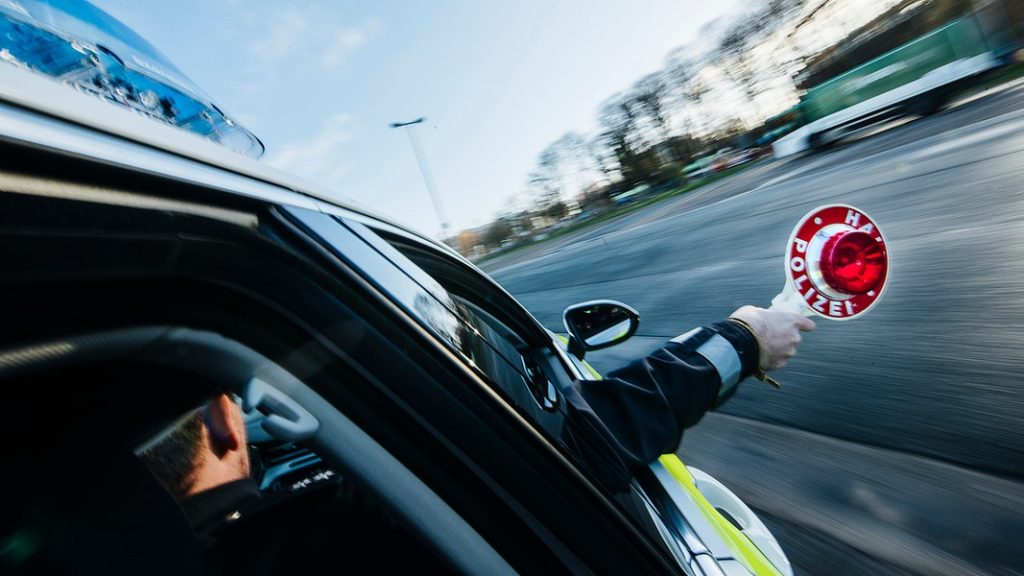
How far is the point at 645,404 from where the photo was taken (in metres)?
1.23

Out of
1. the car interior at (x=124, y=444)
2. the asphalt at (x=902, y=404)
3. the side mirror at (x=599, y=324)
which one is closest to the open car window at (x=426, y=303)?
the car interior at (x=124, y=444)

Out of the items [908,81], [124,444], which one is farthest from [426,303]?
[908,81]

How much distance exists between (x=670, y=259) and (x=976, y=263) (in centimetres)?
467

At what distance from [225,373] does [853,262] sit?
4.35 feet

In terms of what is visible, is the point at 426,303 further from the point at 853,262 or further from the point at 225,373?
the point at 853,262

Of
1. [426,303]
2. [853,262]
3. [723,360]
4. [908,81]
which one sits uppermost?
[908,81]

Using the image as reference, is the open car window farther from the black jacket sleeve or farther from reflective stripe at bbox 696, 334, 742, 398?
reflective stripe at bbox 696, 334, 742, 398

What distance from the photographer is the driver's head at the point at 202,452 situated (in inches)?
35.7

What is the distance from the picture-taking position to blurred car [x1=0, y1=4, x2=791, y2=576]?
1.50 feet

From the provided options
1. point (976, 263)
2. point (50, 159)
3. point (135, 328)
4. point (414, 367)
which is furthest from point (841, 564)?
point (976, 263)

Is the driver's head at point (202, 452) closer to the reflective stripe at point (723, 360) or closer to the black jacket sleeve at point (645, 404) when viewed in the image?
the black jacket sleeve at point (645, 404)

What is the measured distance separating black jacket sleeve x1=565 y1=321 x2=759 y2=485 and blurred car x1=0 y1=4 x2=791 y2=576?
178 mm

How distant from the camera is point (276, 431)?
0.59 metres

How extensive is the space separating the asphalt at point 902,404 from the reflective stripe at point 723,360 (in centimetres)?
98
